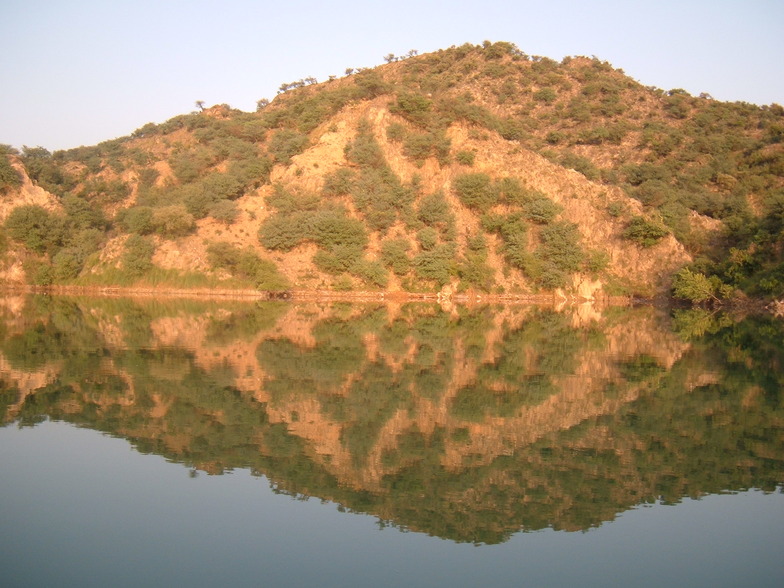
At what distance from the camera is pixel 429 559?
9625mm

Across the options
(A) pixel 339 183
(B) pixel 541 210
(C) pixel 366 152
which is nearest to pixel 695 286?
(B) pixel 541 210

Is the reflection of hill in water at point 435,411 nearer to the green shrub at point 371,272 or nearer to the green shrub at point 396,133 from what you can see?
the green shrub at point 371,272

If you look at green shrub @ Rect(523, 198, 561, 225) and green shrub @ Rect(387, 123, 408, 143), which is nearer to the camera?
green shrub @ Rect(523, 198, 561, 225)

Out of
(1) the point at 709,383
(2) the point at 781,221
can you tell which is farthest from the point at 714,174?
(1) the point at 709,383

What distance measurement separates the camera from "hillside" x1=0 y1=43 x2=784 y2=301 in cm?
5906

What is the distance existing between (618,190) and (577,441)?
55167 millimetres

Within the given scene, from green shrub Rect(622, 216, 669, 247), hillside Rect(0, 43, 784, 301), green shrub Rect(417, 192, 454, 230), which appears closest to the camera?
hillside Rect(0, 43, 784, 301)

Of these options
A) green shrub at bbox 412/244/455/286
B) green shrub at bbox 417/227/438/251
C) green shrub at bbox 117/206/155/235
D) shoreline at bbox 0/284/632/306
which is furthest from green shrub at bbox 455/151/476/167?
green shrub at bbox 117/206/155/235

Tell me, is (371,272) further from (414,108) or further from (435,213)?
(414,108)

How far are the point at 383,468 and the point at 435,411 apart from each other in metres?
4.45

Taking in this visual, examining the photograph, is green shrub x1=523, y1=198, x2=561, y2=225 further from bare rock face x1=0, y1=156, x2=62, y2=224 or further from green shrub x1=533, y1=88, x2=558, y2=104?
bare rock face x1=0, y1=156, x2=62, y2=224

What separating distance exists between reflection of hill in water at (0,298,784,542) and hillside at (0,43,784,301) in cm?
2662

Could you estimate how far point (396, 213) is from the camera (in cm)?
6319

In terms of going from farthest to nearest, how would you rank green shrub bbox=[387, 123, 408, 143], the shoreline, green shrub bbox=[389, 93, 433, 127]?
green shrub bbox=[389, 93, 433, 127], green shrub bbox=[387, 123, 408, 143], the shoreline
